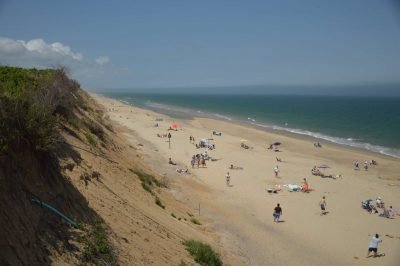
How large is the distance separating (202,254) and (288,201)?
1277 cm

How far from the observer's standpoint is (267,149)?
1634 inches

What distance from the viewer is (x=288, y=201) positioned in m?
22.4

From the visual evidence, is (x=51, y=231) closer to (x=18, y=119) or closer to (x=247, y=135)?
(x=18, y=119)

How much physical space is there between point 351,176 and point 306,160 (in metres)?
6.46

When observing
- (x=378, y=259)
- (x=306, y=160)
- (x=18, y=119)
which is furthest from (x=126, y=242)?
(x=306, y=160)

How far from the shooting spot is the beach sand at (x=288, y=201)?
1507cm

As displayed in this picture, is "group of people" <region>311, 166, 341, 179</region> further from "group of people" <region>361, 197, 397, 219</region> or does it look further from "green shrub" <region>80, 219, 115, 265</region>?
"green shrub" <region>80, 219, 115, 265</region>

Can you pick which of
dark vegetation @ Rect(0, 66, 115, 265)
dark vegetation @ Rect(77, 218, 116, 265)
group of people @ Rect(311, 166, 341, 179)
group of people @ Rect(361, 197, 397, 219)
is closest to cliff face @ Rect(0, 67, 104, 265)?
dark vegetation @ Rect(0, 66, 115, 265)

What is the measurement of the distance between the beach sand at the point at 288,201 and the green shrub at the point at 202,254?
8.09 ft

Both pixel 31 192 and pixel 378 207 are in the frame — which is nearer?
pixel 31 192

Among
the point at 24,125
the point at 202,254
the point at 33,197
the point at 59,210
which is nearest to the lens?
the point at 33,197

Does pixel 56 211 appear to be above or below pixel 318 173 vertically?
above

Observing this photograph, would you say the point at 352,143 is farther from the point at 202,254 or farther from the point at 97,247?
the point at 97,247

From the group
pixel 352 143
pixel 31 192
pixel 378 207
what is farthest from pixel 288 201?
pixel 352 143
